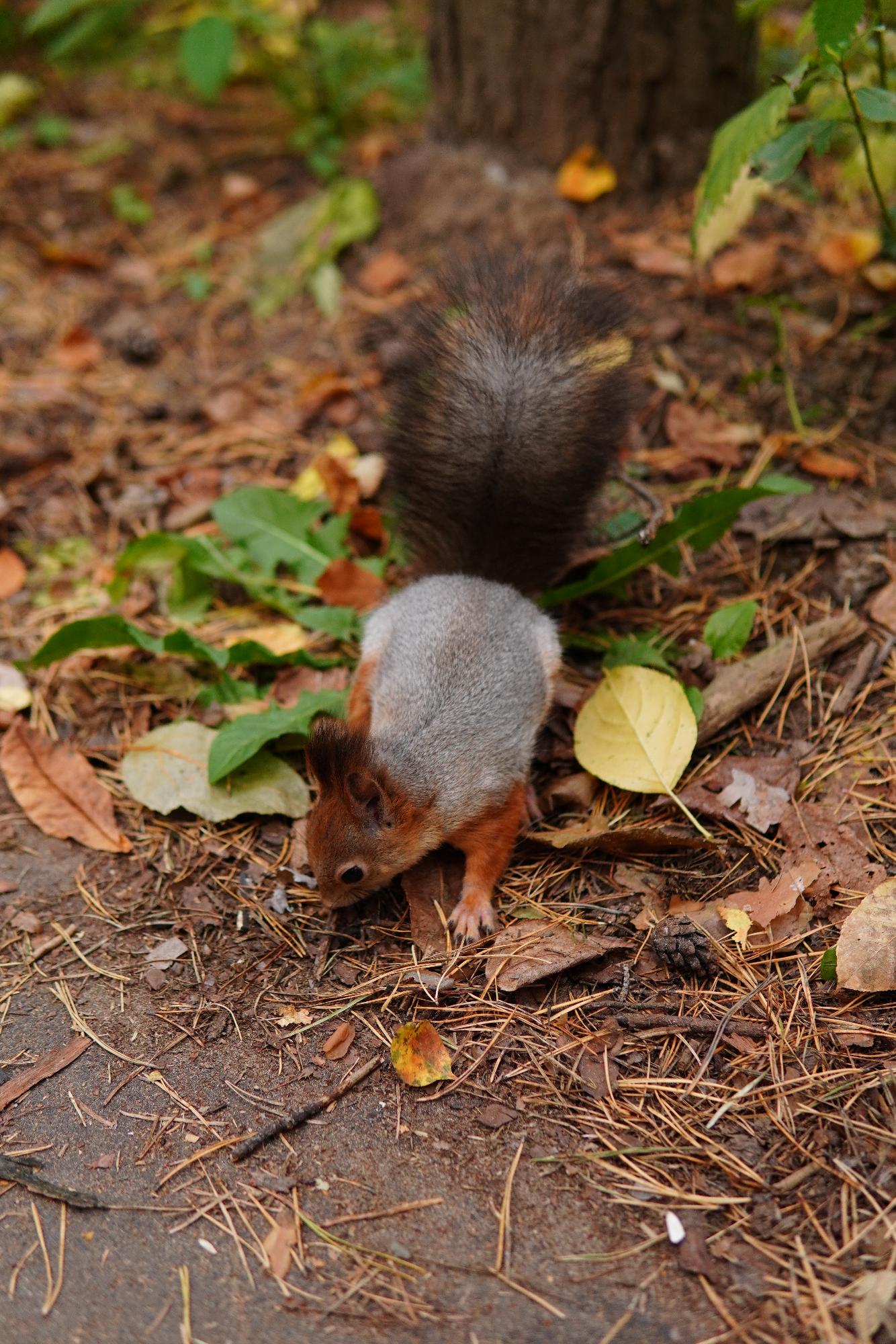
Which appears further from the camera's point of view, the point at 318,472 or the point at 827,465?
the point at 318,472

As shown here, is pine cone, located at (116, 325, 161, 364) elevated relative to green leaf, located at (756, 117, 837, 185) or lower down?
lower down

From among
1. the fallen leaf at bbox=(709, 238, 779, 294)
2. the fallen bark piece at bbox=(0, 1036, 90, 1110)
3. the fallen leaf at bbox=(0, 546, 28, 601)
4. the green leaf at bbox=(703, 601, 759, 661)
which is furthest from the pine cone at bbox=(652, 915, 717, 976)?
the fallen leaf at bbox=(709, 238, 779, 294)

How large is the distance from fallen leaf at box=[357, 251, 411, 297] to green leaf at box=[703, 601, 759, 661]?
7.02ft

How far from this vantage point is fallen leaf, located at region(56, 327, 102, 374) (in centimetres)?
449

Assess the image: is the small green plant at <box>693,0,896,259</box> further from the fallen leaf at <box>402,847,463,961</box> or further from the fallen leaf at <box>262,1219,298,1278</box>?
the fallen leaf at <box>262,1219,298,1278</box>

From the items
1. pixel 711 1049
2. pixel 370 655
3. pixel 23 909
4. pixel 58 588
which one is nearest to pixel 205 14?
pixel 58 588

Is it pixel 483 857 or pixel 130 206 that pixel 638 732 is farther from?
pixel 130 206

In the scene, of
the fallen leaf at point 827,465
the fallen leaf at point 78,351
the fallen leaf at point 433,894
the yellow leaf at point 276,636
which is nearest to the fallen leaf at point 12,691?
the yellow leaf at point 276,636

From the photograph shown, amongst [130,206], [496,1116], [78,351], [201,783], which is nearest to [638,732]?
[496,1116]

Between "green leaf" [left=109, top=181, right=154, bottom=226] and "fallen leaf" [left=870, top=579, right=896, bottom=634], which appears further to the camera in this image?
"green leaf" [left=109, top=181, right=154, bottom=226]

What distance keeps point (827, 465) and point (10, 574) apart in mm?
2656

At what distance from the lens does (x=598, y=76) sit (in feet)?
13.4

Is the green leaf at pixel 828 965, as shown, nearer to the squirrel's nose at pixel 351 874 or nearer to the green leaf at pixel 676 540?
the squirrel's nose at pixel 351 874

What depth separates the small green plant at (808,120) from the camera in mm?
2596
